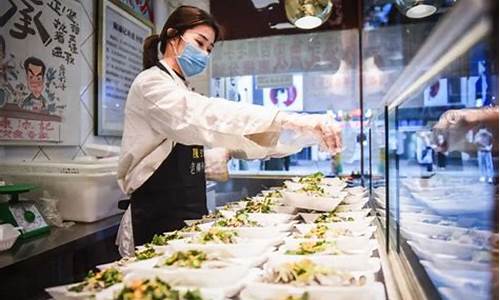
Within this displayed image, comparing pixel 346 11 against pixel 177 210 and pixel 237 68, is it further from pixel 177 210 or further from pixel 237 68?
pixel 177 210

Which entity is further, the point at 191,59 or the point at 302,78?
the point at 302,78

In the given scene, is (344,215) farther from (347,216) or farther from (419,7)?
(419,7)

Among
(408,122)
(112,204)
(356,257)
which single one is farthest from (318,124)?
(112,204)

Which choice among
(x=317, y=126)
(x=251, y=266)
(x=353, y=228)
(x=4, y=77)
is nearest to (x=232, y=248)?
(x=251, y=266)

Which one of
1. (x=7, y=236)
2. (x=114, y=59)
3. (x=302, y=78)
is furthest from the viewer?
(x=302, y=78)

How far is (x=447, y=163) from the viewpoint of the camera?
0.91 meters

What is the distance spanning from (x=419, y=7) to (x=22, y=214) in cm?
241

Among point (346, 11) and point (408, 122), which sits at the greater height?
point (346, 11)

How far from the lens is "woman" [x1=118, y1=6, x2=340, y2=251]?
1400 millimetres

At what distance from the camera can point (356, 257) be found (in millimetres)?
810

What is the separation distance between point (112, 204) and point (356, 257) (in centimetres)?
174

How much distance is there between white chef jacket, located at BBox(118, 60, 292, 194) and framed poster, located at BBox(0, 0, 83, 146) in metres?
0.78

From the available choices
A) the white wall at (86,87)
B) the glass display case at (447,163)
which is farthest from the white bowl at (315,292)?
the white wall at (86,87)

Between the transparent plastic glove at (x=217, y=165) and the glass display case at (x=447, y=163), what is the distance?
108 cm
